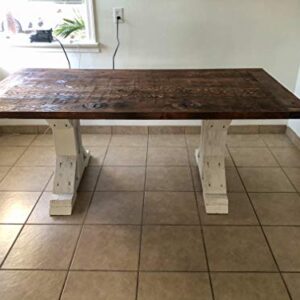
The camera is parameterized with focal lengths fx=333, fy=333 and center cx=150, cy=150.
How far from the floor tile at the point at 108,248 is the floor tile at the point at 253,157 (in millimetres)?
1085

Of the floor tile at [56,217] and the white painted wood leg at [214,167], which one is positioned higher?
the white painted wood leg at [214,167]

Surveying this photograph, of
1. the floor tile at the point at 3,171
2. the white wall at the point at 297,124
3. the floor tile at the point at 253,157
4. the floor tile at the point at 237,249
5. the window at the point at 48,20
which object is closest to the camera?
the floor tile at the point at 237,249

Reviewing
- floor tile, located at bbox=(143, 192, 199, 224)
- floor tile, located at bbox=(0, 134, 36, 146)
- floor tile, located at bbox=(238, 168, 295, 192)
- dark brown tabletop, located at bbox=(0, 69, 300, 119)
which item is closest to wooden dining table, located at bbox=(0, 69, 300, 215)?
dark brown tabletop, located at bbox=(0, 69, 300, 119)

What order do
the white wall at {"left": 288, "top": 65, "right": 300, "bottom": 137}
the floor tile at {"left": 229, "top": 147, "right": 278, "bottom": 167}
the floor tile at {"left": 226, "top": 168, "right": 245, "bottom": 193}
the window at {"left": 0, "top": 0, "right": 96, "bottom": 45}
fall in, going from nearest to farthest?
the floor tile at {"left": 226, "top": 168, "right": 245, "bottom": 193}, the floor tile at {"left": 229, "top": 147, "right": 278, "bottom": 167}, the window at {"left": 0, "top": 0, "right": 96, "bottom": 45}, the white wall at {"left": 288, "top": 65, "right": 300, "bottom": 137}

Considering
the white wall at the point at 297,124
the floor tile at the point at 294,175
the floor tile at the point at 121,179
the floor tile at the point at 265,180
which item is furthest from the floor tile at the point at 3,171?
the white wall at the point at 297,124

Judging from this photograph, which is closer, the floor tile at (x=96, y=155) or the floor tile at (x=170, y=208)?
the floor tile at (x=170, y=208)

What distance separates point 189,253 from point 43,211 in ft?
2.99

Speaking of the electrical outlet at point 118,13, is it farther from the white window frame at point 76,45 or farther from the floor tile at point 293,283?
the floor tile at point 293,283

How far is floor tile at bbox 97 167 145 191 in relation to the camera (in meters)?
2.23

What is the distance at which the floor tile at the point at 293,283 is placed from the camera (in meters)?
1.46

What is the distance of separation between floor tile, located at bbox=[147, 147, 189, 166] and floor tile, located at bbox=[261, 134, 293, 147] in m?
0.75

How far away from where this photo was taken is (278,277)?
5.08 ft

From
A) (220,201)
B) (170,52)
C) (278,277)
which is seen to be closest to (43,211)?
(220,201)

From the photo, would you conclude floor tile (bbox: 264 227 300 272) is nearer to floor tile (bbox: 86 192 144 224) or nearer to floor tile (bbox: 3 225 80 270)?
floor tile (bbox: 86 192 144 224)
